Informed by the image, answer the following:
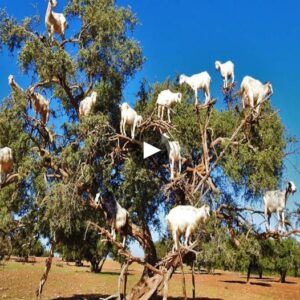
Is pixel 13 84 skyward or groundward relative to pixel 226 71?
groundward

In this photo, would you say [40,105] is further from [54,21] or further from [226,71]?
[226,71]

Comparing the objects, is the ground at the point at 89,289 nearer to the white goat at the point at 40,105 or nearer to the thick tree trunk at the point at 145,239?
the thick tree trunk at the point at 145,239

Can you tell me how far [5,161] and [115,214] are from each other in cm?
349

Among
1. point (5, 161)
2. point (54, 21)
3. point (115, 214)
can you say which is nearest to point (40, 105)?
point (5, 161)

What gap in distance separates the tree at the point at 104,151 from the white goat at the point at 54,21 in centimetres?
30

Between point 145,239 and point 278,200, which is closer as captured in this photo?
point 278,200

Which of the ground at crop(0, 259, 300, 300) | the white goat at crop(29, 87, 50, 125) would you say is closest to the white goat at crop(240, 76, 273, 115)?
the white goat at crop(29, 87, 50, 125)

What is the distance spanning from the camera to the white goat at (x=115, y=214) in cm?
1314

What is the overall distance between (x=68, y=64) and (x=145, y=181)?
417 cm

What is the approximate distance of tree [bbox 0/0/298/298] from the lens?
13031 mm

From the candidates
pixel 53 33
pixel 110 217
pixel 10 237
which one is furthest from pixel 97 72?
pixel 10 237

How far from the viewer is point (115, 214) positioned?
13.3m

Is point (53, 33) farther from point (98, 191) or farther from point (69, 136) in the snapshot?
point (98, 191)

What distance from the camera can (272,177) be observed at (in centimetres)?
1528
